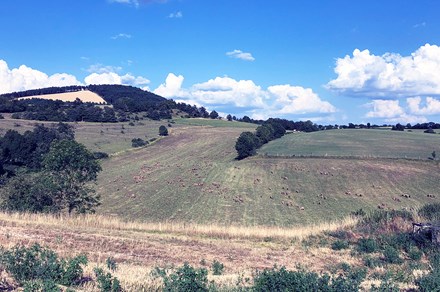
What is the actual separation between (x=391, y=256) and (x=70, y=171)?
93.7ft

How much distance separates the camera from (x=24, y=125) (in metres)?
106

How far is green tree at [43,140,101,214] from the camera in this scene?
3616cm

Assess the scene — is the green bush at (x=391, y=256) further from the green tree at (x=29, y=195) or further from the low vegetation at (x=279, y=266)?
the green tree at (x=29, y=195)

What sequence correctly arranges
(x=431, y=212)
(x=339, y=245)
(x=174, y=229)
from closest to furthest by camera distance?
1. (x=339, y=245)
2. (x=174, y=229)
3. (x=431, y=212)

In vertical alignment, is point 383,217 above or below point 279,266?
above

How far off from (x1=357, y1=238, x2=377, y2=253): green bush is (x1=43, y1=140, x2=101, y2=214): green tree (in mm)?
24117

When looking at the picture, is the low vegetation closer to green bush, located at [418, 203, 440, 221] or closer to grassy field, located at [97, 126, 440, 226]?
green bush, located at [418, 203, 440, 221]

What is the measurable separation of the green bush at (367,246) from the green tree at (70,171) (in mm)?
24117

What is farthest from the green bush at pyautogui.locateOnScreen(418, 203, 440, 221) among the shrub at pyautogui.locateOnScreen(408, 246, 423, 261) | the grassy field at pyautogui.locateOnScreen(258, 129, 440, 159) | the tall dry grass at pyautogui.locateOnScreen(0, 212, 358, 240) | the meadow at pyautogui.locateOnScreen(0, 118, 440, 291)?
the grassy field at pyautogui.locateOnScreen(258, 129, 440, 159)

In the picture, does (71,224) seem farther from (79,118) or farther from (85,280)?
(79,118)

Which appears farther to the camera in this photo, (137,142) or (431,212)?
(137,142)

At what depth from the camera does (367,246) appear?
19109 mm

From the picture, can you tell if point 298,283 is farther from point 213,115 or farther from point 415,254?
point 213,115

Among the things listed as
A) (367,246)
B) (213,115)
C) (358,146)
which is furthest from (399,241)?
(213,115)
